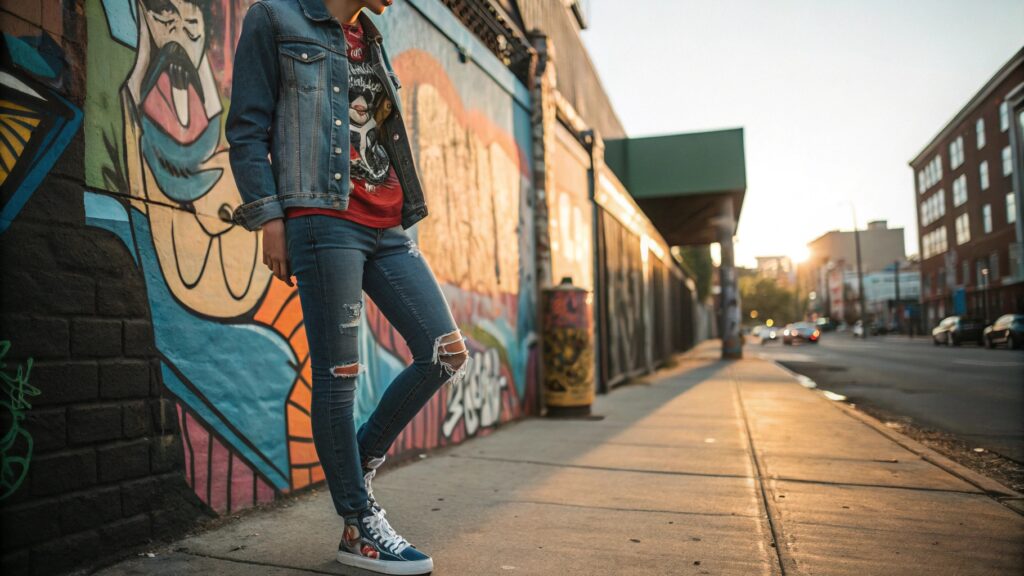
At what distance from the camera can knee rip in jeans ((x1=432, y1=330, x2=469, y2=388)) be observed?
2.09 m

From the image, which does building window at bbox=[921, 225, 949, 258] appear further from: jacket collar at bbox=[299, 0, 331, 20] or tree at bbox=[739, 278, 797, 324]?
jacket collar at bbox=[299, 0, 331, 20]

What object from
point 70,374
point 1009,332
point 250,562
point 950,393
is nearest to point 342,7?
point 70,374

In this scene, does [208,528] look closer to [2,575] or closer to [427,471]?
[2,575]

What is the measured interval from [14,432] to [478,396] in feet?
11.3

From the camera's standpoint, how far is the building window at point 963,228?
3928 cm

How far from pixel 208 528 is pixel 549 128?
5.51 meters

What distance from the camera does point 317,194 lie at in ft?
6.14

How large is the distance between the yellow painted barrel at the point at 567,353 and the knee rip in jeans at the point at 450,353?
13.6 ft

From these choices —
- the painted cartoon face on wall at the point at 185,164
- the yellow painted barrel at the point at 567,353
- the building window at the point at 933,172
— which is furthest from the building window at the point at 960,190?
the painted cartoon face on wall at the point at 185,164

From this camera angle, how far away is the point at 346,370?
1957 mm

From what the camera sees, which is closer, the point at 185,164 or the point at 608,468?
the point at 185,164

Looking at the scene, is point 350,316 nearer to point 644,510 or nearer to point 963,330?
point 644,510

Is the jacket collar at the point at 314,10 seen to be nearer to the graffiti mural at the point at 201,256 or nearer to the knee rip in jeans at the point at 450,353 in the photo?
the graffiti mural at the point at 201,256

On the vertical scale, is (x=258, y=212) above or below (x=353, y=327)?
above
